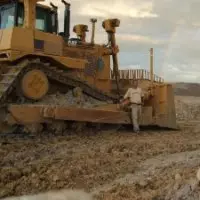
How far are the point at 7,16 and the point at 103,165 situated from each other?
15.4 ft

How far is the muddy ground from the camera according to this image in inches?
226

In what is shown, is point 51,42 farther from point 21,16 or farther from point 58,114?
point 58,114

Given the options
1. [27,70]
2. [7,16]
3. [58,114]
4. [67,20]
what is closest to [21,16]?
[7,16]

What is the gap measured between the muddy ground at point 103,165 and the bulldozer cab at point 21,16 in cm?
244

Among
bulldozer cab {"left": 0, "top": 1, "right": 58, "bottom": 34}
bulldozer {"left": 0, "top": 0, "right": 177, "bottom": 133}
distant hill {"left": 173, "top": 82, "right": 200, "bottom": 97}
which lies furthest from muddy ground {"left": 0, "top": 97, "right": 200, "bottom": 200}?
distant hill {"left": 173, "top": 82, "right": 200, "bottom": 97}

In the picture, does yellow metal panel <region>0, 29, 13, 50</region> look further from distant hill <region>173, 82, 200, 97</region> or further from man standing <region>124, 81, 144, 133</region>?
distant hill <region>173, 82, 200, 97</region>

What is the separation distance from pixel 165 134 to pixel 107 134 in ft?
4.99

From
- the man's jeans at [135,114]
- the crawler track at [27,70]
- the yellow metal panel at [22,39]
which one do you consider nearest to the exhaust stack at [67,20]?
the crawler track at [27,70]

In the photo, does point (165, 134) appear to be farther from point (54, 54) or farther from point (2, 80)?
point (2, 80)

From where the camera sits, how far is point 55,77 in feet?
33.5

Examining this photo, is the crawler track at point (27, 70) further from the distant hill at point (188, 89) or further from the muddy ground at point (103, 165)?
the distant hill at point (188, 89)

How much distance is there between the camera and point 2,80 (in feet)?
31.0

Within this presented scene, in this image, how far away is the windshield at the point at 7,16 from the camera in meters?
10.1

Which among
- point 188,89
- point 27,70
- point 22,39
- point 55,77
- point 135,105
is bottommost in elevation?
point 188,89
